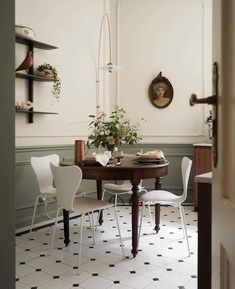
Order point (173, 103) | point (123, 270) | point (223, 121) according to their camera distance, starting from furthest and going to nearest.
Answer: point (173, 103)
point (123, 270)
point (223, 121)

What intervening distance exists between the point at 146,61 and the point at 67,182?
3183mm

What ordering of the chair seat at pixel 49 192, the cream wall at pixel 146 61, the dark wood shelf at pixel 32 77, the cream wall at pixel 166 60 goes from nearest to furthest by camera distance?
the chair seat at pixel 49 192
the dark wood shelf at pixel 32 77
the cream wall at pixel 146 61
the cream wall at pixel 166 60

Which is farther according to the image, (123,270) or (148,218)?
(148,218)

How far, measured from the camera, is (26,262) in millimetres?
2867

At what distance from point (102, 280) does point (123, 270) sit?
0.25 m

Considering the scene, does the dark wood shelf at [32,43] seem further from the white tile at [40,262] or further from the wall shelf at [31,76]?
the white tile at [40,262]

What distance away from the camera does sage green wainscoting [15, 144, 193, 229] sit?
3705 millimetres

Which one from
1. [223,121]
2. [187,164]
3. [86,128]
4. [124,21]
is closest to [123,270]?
[187,164]

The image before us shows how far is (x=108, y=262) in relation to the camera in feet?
9.39

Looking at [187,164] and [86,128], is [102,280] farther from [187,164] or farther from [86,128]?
[86,128]

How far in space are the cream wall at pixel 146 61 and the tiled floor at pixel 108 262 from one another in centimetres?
164

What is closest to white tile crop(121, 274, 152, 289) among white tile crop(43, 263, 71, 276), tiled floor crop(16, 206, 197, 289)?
tiled floor crop(16, 206, 197, 289)

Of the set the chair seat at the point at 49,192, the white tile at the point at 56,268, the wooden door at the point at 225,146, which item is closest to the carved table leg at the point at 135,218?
the white tile at the point at 56,268

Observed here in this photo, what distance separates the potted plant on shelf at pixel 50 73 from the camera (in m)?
3.92
